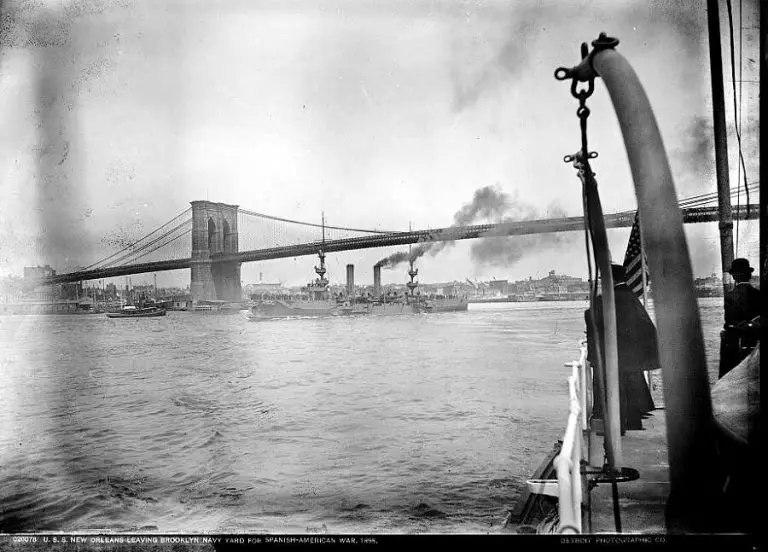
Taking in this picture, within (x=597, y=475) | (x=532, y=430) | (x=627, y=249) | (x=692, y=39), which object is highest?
(x=692, y=39)

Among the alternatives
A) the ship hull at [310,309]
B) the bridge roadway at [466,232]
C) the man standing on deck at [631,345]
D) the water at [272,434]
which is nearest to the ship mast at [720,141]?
the bridge roadway at [466,232]

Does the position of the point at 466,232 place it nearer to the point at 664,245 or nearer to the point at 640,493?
the point at 640,493

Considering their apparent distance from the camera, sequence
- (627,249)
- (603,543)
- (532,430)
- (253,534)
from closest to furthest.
Result: 1. (603,543)
2. (253,534)
3. (627,249)
4. (532,430)

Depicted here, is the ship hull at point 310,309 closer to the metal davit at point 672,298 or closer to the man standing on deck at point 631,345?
the man standing on deck at point 631,345

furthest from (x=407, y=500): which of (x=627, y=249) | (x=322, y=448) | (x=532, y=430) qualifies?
(x=532, y=430)

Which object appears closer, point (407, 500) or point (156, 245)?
point (407, 500)

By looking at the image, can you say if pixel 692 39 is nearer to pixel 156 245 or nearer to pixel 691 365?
pixel 691 365

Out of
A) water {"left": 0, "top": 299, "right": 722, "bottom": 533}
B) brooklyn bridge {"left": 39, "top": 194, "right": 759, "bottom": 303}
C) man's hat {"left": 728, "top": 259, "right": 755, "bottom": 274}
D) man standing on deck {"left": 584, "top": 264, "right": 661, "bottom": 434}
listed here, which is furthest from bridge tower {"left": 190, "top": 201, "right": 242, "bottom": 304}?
man's hat {"left": 728, "top": 259, "right": 755, "bottom": 274}
